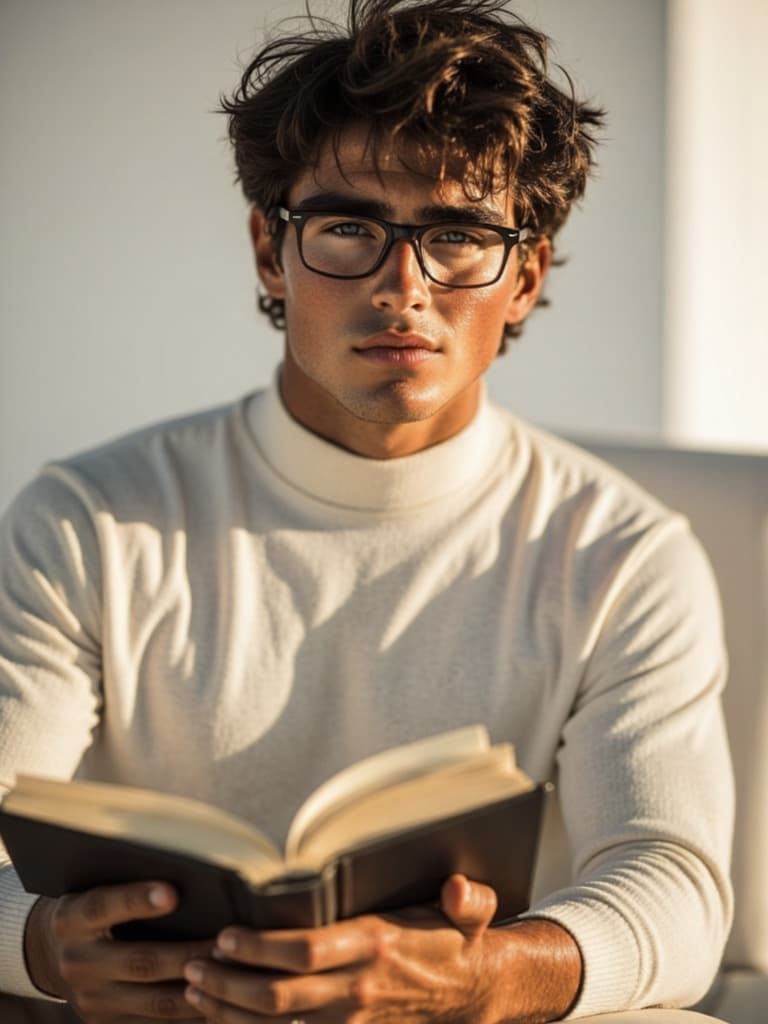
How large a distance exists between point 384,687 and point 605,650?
0.90 feet

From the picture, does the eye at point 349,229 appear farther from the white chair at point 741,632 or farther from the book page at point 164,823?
the book page at point 164,823

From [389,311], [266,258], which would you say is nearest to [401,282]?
[389,311]

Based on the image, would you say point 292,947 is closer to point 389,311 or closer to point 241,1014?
point 241,1014

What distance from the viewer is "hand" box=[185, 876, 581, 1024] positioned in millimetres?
1281

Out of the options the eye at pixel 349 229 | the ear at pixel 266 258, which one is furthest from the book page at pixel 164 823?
the ear at pixel 266 258

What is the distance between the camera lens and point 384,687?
1.84 m

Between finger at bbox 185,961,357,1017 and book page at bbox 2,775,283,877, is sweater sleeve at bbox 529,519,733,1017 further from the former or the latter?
book page at bbox 2,775,283,877

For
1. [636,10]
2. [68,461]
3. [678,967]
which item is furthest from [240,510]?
[636,10]

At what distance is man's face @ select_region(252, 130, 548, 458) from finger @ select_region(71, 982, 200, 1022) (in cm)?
71

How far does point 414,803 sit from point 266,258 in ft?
Answer: 3.19

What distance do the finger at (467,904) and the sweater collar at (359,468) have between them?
65 cm

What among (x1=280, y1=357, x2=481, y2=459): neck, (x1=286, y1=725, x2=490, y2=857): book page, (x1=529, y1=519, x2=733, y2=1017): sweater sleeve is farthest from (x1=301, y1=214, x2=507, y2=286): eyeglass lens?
(x1=286, y1=725, x2=490, y2=857): book page

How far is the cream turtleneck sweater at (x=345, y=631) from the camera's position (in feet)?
5.76

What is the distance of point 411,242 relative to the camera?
175cm
